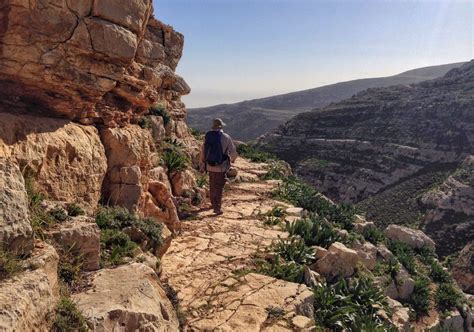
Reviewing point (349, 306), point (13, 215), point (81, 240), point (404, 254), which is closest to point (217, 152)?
point (349, 306)

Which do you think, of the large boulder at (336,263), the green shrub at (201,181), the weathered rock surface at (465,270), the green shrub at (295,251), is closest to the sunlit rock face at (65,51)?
the green shrub at (295,251)

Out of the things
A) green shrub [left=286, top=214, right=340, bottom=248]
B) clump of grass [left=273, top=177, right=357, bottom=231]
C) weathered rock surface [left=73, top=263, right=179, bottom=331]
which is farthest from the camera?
clump of grass [left=273, top=177, right=357, bottom=231]

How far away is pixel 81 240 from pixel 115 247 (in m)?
0.80

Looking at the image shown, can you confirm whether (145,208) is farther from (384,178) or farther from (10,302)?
(384,178)

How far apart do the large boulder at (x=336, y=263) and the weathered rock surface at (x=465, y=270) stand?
15.9 m

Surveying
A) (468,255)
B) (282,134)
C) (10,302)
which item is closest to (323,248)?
(10,302)

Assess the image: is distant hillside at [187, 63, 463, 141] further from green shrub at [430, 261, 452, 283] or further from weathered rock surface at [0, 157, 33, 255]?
weathered rock surface at [0, 157, 33, 255]

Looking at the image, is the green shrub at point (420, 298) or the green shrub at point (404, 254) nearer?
the green shrub at point (420, 298)

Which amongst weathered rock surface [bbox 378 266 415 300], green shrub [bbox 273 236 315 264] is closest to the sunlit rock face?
green shrub [bbox 273 236 315 264]

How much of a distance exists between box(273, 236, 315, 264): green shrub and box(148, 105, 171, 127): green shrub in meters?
6.32

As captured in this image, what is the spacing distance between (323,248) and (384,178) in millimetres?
35270

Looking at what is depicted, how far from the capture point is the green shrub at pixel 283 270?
19.4 ft

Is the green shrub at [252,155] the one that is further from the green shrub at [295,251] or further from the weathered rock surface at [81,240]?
the weathered rock surface at [81,240]

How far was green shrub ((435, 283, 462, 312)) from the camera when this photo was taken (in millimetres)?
9633
